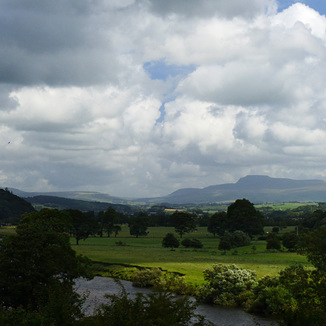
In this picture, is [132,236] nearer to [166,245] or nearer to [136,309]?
[166,245]

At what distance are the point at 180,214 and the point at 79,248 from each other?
159 feet

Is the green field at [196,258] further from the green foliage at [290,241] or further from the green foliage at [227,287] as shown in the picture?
the green foliage at [227,287]

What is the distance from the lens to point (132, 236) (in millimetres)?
163125

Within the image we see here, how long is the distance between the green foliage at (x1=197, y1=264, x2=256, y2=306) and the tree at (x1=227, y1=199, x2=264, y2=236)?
292 ft

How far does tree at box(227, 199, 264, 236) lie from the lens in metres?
146

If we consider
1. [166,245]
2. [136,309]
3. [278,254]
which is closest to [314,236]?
[136,309]

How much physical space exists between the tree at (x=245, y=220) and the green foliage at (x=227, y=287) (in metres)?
89.1

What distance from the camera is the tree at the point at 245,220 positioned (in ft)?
479

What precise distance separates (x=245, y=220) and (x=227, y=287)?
92727 millimetres

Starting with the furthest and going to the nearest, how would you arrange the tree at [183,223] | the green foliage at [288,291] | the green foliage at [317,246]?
the tree at [183,223]
the green foliage at [317,246]
the green foliage at [288,291]

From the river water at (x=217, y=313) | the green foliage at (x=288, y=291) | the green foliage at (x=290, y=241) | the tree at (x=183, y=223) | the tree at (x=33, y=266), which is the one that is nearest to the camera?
the green foliage at (x=288, y=291)

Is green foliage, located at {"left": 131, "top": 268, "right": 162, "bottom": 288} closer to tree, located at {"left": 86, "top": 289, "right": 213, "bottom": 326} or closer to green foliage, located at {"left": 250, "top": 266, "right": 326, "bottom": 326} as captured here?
green foliage, located at {"left": 250, "top": 266, "right": 326, "bottom": 326}

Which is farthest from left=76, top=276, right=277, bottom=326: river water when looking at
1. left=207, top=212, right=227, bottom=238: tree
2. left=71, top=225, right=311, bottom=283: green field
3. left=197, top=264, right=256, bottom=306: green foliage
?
left=207, top=212, right=227, bottom=238: tree

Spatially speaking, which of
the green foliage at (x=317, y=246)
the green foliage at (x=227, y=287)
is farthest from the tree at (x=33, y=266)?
the green foliage at (x=317, y=246)
